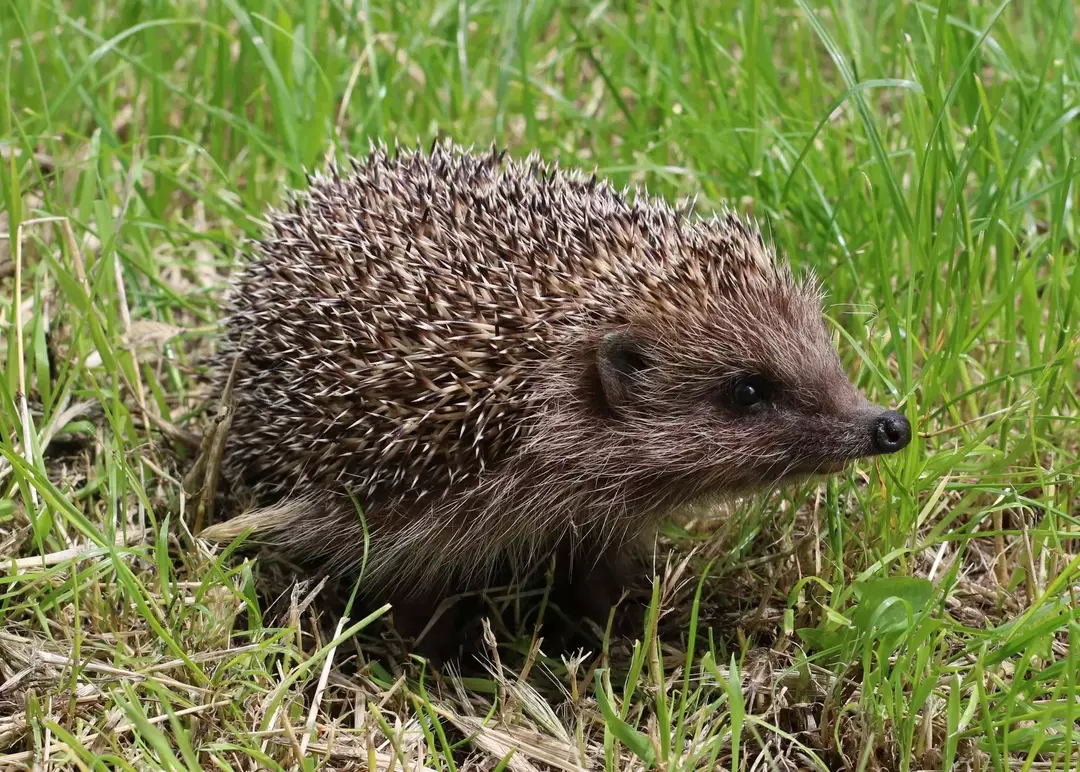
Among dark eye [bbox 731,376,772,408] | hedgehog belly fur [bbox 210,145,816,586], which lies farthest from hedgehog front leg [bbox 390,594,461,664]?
dark eye [bbox 731,376,772,408]

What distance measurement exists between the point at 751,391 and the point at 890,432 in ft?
1.42

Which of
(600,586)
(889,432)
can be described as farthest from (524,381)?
(889,432)

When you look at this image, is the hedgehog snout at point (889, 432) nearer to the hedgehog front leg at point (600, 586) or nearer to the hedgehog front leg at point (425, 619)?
the hedgehog front leg at point (600, 586)

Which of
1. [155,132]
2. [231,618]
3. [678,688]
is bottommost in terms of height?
[678,688]

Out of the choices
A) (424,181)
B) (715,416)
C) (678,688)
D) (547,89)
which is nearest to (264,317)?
(424,181)

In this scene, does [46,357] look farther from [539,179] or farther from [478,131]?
[478,131]

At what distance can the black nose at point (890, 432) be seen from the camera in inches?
140

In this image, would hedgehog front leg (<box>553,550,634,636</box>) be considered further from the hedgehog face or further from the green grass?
the hedgehog face

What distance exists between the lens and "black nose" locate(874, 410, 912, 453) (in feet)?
11.7

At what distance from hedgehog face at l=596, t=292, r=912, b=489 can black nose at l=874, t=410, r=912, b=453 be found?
93 mm

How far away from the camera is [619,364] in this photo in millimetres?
3826

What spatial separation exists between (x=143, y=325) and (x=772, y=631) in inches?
106

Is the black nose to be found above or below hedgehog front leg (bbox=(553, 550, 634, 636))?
above

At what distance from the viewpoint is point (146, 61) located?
591 cm
